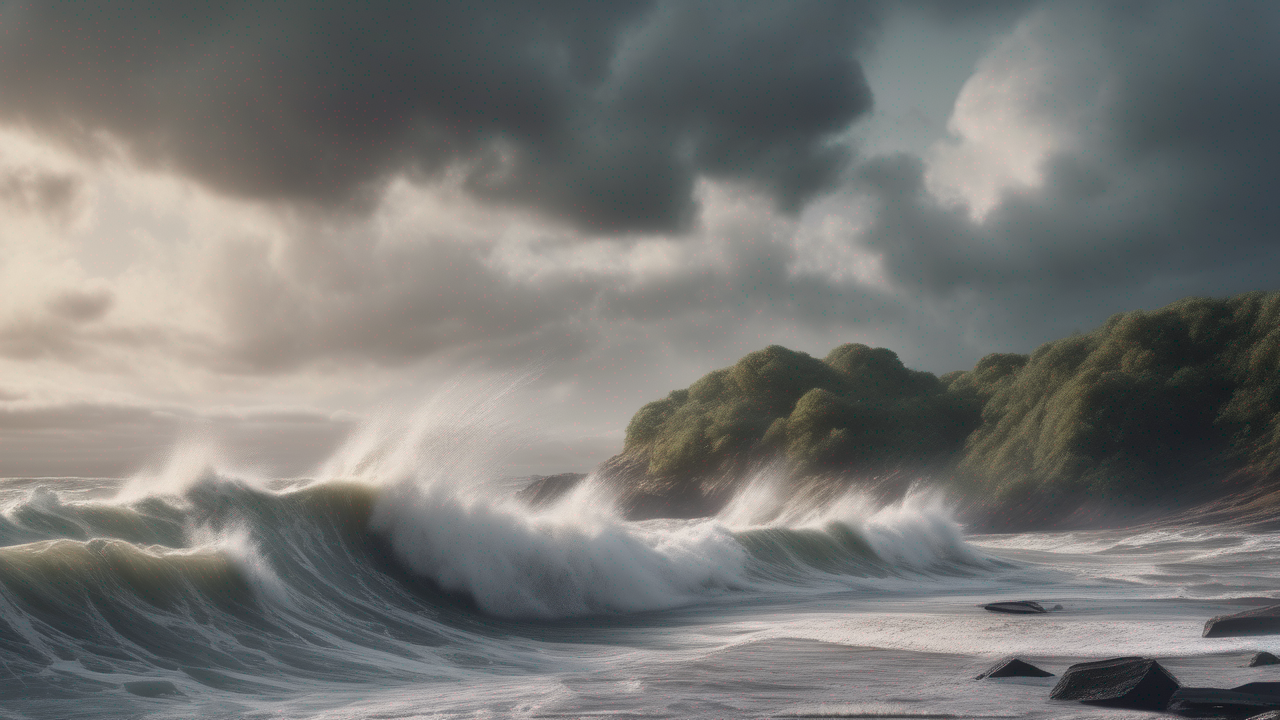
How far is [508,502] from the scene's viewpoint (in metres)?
12.8

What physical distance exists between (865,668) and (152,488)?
8.41m

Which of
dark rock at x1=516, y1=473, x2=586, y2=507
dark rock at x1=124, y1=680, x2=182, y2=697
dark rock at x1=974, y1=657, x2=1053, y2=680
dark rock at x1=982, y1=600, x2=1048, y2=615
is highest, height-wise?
dark rock at x1=516, y1=473, x2=586, y2=507

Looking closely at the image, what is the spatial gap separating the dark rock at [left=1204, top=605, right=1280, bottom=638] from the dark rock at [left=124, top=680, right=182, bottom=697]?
8.54 m

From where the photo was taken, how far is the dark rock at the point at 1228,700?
185 inches

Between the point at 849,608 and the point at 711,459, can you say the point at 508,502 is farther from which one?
the point at 711,459

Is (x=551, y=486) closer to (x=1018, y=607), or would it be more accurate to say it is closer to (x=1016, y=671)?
(x=1018, y=607)

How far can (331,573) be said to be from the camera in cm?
1034

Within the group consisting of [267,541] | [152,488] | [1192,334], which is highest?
[1192,334]

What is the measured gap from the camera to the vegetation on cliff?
105ft

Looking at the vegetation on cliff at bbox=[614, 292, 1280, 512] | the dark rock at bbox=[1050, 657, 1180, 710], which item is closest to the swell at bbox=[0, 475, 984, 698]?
the dark rock at bbox=[1050, 657, 1180, 710]

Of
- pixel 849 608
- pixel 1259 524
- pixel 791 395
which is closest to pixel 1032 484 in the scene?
pixel 1259 524

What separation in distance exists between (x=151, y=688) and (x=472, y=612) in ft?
16.0

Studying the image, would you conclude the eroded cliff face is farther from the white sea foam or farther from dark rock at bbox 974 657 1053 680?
dark rock at bbox 974 657 1053 680

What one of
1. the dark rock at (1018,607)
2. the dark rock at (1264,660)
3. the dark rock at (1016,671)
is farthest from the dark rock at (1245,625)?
the dark rock at (1016,671)
